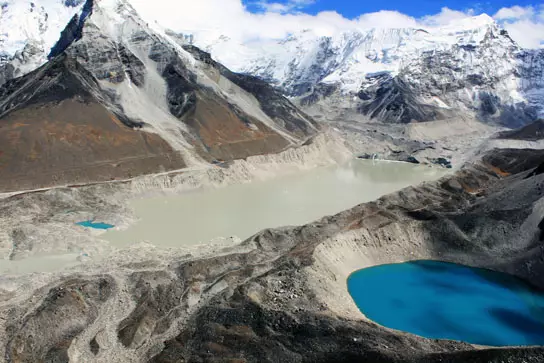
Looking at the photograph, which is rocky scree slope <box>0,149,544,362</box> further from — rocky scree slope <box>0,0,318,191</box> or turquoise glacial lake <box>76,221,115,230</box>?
rocky scree slope <box>0,0,318,191</box>

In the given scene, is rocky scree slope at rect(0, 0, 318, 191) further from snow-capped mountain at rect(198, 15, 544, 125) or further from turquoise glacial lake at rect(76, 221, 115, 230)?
snow-capped mountain at rect(198, 15, 544, 125)

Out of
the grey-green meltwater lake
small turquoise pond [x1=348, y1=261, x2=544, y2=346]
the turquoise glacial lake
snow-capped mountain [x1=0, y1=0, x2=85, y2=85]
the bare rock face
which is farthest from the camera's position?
snow-capped mountain [x1=0, y1=0, x2=85, y2=85]

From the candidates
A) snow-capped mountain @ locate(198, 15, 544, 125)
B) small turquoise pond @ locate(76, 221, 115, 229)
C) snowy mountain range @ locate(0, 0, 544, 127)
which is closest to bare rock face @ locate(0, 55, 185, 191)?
small turquoise pond @ locate(76, 221, 115, 229)

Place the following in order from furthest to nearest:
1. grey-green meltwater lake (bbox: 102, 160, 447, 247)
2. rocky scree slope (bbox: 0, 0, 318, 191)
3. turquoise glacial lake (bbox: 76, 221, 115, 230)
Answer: rocky scree slope (bbox: 0, 0, 318, 191), turquoise glacial lake (bbox: 76, 221, 115, 230), grey-green meltwater lake (bbox: 102, 160, 447, 247)

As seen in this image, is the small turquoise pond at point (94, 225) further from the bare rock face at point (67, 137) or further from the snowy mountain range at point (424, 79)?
the snowy mountain range at point (424, 79)

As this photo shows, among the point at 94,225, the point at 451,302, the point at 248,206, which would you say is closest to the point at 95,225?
the point at 94,225

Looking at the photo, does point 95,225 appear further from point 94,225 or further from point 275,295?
point 275,295

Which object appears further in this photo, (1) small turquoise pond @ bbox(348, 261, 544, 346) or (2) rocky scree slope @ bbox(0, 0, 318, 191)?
(2) rocky scree slope @ bbox(0, 0, 318, 191)

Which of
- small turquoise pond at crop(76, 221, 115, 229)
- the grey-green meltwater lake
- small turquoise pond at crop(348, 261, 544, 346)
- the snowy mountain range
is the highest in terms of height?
the snowy mountain range

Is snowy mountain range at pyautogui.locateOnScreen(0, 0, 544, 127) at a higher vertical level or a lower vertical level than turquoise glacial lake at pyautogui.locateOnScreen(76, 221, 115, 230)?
higher
